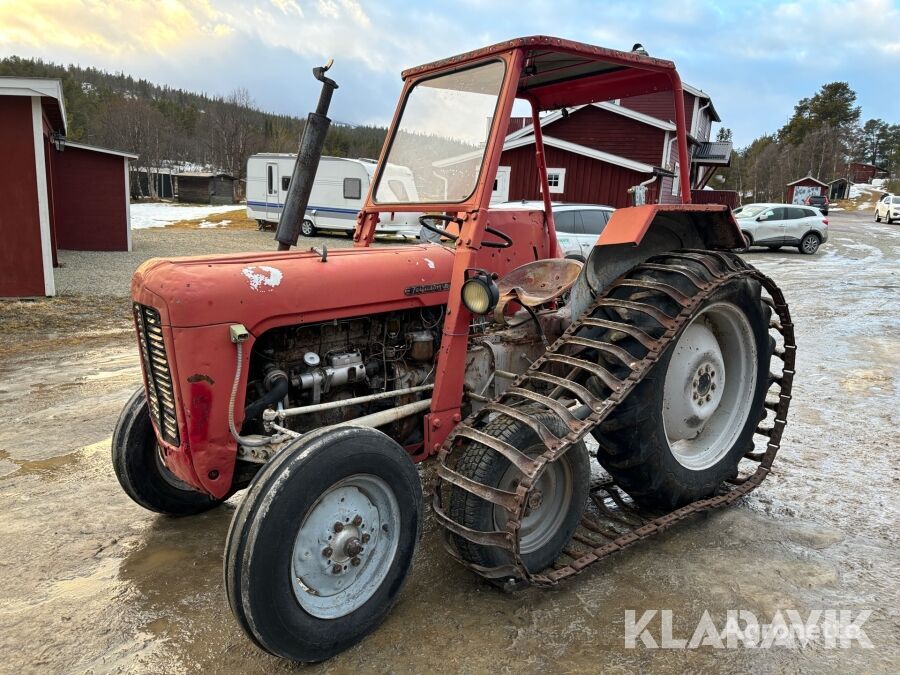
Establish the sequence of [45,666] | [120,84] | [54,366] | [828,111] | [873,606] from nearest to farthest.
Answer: [45,666]
[873,606]
[54,366]
[828,111]
[120,84]

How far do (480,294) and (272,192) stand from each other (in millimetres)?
20286

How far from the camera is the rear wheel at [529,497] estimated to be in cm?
251

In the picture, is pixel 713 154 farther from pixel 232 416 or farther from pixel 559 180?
pixel 232 416

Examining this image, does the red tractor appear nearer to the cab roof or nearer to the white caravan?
the cab roof

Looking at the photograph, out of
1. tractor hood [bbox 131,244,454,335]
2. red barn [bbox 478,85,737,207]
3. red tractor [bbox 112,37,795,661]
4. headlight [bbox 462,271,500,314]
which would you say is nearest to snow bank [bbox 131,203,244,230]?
red barn [bbox 478,85,737,207]

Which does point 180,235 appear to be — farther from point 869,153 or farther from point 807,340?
point 869,153

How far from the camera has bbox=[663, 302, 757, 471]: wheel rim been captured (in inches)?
130

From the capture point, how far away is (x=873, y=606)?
2631mm

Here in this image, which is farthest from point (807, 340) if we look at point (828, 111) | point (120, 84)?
point (120, 84)

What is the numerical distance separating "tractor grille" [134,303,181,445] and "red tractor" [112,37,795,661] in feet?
0.04

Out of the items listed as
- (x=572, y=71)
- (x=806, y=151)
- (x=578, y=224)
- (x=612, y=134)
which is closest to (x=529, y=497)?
(x=572, y=71)

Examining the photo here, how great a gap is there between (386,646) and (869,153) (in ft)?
297

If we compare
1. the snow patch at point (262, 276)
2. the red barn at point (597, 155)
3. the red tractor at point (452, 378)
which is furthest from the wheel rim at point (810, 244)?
the snow patch at point (262, 276)

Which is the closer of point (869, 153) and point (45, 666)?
point (45, 666)
